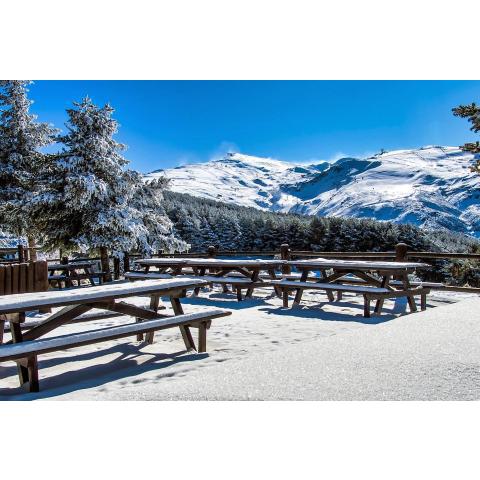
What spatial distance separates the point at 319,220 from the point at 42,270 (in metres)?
48.8

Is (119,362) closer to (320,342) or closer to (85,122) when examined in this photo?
(320,342)

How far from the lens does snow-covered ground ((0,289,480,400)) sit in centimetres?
336

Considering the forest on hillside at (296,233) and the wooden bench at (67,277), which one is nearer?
the wooden bench at (67,277)

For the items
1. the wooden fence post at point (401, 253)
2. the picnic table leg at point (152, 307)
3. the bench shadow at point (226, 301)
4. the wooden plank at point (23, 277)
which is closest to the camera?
the picnic table leg at point (152, 307)

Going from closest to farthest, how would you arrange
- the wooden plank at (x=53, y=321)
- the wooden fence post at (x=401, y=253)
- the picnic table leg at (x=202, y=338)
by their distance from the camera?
the wooden plank at (x=53, y=321) < the picnic table leg at (x=202, y=338) < the wooden fence post at (x=401, y=253)

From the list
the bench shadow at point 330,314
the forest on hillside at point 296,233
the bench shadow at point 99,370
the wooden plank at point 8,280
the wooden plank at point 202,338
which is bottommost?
the bench shadow at point 99,370

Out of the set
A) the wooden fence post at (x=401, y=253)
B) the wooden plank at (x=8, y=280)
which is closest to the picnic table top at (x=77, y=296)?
the wooden plank at (x=8, y=280)

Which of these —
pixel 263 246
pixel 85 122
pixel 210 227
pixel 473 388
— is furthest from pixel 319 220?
pixel 473 388

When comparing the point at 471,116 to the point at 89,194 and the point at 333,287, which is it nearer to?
the point at 333,287

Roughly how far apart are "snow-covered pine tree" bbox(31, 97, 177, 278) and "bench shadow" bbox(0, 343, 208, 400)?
864 centimetres

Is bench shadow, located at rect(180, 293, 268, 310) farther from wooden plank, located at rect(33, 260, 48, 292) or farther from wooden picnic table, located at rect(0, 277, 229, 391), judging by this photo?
wooden picnic table, located at rect(0, 277, 229, 391)

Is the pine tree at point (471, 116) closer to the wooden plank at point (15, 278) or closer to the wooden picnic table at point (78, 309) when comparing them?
the wooden picnic table at point (78, 309)

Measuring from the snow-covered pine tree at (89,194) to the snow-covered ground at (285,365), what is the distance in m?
7.40

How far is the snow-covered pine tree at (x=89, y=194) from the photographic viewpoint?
13.4 m
